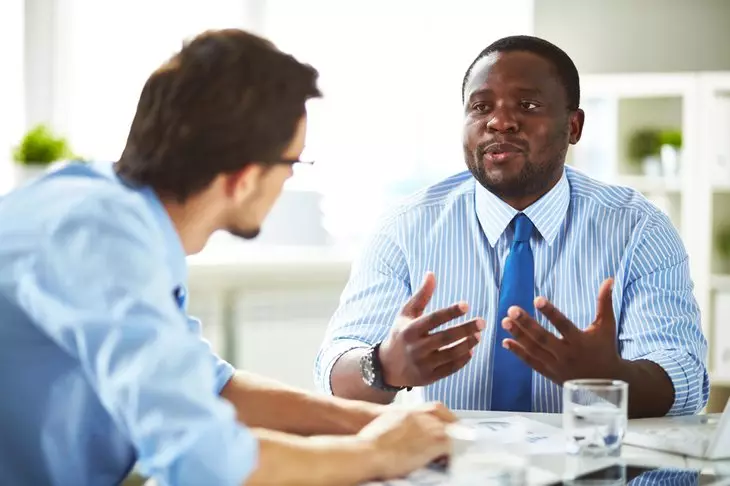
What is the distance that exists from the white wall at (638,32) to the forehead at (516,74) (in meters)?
2.50

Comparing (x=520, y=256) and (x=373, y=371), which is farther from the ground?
(x=520, y=256)

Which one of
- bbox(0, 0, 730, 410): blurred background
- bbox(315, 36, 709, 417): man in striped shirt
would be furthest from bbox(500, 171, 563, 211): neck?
bbox(0, 0, 730, 410): blurred background

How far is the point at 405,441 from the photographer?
126 centimetres

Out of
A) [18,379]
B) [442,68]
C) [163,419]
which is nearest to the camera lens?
[163,419]

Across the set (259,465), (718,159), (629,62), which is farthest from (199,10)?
(259,465)

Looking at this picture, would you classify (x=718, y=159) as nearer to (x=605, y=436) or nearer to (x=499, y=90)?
(x=499, y=90)

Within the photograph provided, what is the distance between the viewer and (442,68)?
432 cm

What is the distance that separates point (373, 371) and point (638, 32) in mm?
3223

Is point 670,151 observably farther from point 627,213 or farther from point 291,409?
point 291,409

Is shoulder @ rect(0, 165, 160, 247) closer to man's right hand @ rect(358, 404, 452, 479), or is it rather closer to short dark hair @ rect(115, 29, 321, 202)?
short dark hair @ rect(115, 29, 321, 202)

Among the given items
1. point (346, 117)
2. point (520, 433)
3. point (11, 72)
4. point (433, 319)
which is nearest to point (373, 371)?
point (433, 319)

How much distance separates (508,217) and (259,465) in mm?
1137

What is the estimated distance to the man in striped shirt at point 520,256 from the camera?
2002mm

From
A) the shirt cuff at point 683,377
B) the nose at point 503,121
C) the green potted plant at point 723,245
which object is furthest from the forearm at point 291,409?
the green potted plant at point 723,245
